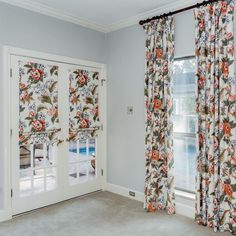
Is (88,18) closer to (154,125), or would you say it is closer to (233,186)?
(154,125)

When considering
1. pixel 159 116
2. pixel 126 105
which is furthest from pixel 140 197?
pixel 126 105

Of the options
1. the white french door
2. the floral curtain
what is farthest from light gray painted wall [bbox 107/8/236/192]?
the floral curtain

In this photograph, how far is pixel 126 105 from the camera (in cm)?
386

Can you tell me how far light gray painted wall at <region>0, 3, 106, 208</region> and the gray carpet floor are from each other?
660 millimetres

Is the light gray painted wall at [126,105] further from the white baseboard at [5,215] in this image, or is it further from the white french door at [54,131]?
the white baseboard at [5,215]

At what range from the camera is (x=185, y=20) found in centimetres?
309

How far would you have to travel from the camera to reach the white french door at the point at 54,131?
10.4 ft

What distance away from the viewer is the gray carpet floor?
2.70m

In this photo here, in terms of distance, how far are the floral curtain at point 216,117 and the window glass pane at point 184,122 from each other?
0.29 metres

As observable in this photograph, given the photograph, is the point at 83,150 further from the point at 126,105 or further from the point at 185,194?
the point at 185,194

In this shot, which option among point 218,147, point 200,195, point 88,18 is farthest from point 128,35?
point 200,195

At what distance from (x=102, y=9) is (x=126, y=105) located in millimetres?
1428

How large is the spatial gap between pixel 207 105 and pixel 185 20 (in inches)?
44.5

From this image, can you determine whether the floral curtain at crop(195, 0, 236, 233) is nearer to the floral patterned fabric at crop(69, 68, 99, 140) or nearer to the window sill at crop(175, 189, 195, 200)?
the window sill at crop(175, 189, 195, 200)
